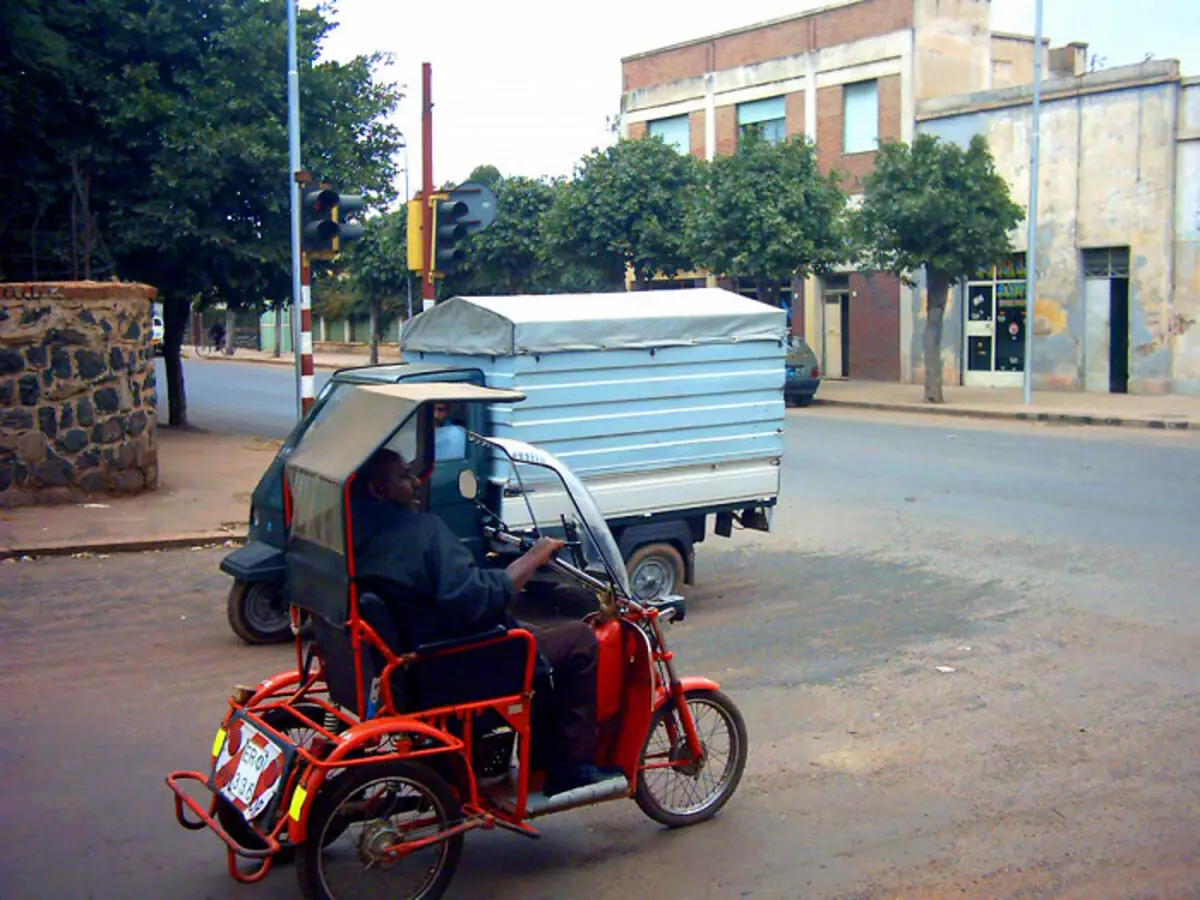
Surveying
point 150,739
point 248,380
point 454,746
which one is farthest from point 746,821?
point 248,380

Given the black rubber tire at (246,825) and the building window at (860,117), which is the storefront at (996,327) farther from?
the black rubber tire at (246,825)

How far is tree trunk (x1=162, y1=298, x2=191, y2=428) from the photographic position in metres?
20.7

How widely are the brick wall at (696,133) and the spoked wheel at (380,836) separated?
1429 inches

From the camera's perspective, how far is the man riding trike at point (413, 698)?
446 centimetres

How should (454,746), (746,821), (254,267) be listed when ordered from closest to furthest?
(454,746) < (746,821) < (254,267)

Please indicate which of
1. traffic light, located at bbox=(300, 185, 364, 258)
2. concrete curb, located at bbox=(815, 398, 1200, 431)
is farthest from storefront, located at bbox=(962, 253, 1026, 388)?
traffic light, located at bbox=(300, 185, 364, 258)

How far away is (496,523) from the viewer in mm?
6848

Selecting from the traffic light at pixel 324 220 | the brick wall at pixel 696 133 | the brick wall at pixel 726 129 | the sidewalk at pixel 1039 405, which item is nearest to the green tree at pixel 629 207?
the brick wall at pixel 726 129

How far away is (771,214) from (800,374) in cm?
404

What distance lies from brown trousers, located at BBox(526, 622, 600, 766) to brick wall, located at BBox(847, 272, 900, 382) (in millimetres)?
29574

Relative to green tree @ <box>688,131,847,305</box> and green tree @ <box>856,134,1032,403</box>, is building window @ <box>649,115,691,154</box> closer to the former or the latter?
green tree @ <box>688,131,847,305</box>

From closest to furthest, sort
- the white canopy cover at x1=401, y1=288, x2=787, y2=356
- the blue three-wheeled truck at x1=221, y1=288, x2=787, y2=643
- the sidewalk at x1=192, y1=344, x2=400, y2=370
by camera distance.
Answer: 1. the blue three-wheeled truck at x1=221, y1=288, x2=787, y2=643
2. the white canopy cover at x1=401, y1=288, x2=787, y2=356
3. the sidewalk at x1=192, y1=344, x2=400, y2=370

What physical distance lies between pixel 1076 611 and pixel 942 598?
37.8 inches

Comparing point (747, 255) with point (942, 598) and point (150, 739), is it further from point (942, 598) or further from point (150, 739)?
point (150, 739)
